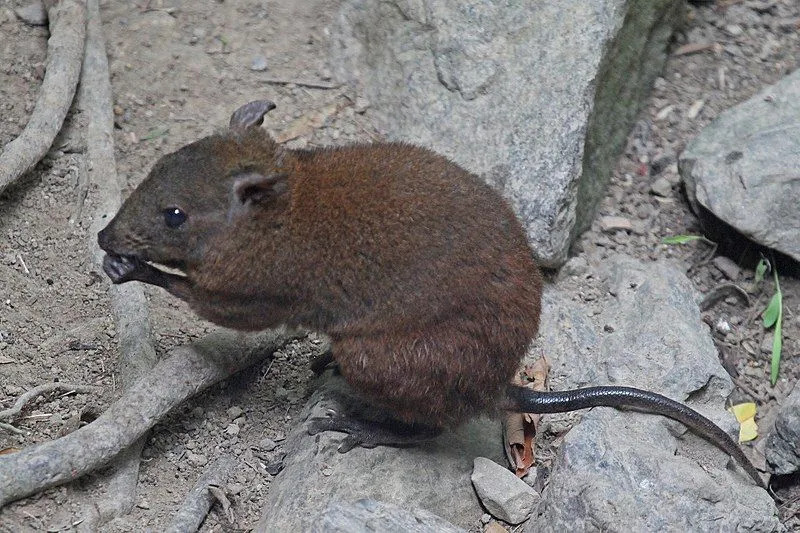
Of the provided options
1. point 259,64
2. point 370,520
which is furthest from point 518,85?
point 370,520

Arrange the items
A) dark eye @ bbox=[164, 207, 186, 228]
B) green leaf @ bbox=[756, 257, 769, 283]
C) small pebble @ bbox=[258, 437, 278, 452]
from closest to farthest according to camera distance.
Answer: dark eye @ bbox=[164, 207, 186, 228] → small pebble @ bbox=[258, 437, 278, 452] → green leaf @ bbox=[756, 257, 769, 283]

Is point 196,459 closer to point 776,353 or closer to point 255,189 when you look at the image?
point 255,189

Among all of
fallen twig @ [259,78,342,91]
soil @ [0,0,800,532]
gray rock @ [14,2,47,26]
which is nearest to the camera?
soil @ [0,0,800,532]

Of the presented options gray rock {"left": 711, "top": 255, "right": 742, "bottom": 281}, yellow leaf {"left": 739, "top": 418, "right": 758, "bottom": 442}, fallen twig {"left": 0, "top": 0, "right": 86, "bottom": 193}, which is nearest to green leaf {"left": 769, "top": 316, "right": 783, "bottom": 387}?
yellow leaf {"left": 739, "top": 418, "right": 758, "bottom": 442}

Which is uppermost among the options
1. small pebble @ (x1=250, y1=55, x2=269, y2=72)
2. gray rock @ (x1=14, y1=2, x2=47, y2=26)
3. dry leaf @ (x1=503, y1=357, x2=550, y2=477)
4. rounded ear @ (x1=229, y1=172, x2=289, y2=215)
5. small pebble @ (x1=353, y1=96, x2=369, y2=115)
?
rounded ear @ (x1=229, y1=172, x2=289, y2=215)

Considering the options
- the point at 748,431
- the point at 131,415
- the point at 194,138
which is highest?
the point at 194,138

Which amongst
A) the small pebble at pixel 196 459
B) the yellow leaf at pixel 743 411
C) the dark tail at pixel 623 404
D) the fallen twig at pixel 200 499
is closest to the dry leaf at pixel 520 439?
the dark tail at pixel 623 404

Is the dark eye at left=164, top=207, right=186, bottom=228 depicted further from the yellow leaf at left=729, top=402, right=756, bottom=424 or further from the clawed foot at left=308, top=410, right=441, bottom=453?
the yellow leaf at left=729, top=402, right=756, bottom=424
